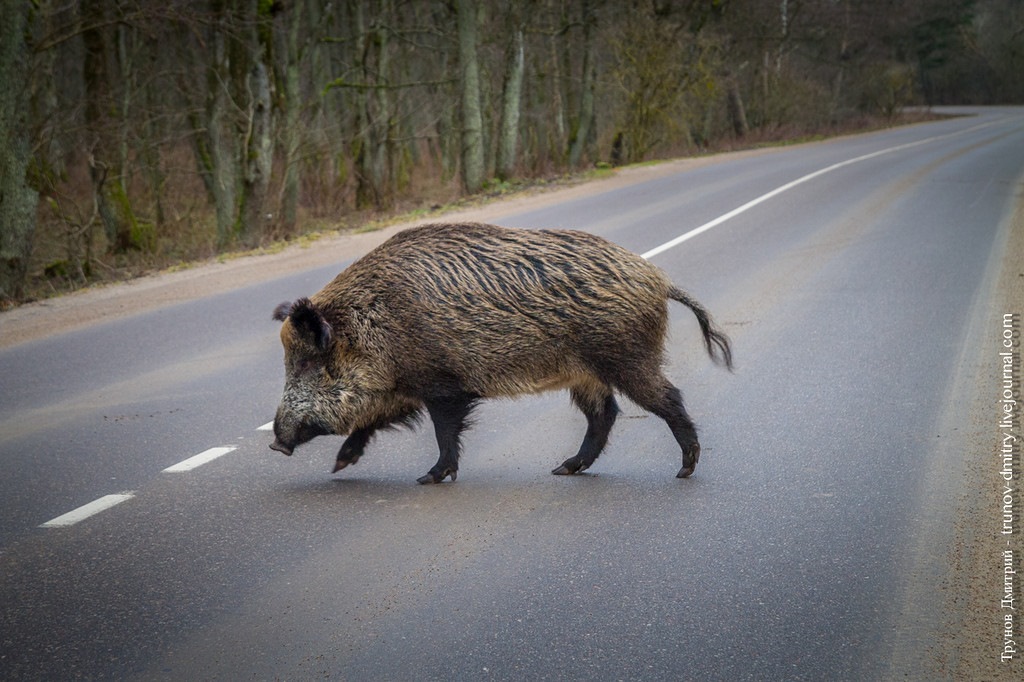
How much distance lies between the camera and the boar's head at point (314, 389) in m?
5.39

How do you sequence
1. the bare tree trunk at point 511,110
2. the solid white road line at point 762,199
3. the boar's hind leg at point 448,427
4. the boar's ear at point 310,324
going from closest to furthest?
the boar's ear at point 310,324
the boar's hind leg at point 448,427
the solid white road line at point 762,199
the bare tree trunk at point 511,110

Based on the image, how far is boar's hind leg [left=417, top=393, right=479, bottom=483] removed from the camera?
18.1ft

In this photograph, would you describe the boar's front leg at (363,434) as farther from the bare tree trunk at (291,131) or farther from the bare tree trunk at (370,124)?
the bare tree trunk at (370,124)

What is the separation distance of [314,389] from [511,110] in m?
20.0

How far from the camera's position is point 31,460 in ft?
Result: 20.0

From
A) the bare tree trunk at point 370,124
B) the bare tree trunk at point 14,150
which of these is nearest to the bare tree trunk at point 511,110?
the bare tree trunk at point 370,124

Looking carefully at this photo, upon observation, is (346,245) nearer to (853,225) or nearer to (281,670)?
(853,225)

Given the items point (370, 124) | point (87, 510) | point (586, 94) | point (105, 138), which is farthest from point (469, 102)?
point (87, 510)

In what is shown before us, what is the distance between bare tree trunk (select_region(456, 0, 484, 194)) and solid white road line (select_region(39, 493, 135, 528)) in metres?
17.4

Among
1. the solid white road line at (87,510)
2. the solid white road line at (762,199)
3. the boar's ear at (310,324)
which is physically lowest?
the solid white road line at (87,510)

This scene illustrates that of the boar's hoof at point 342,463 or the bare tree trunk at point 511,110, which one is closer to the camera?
the boar's hoof at point 342,463

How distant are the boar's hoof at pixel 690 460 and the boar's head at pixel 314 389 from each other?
1737 millimetres

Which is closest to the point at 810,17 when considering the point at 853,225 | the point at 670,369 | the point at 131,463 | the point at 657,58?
the point at 657,58
